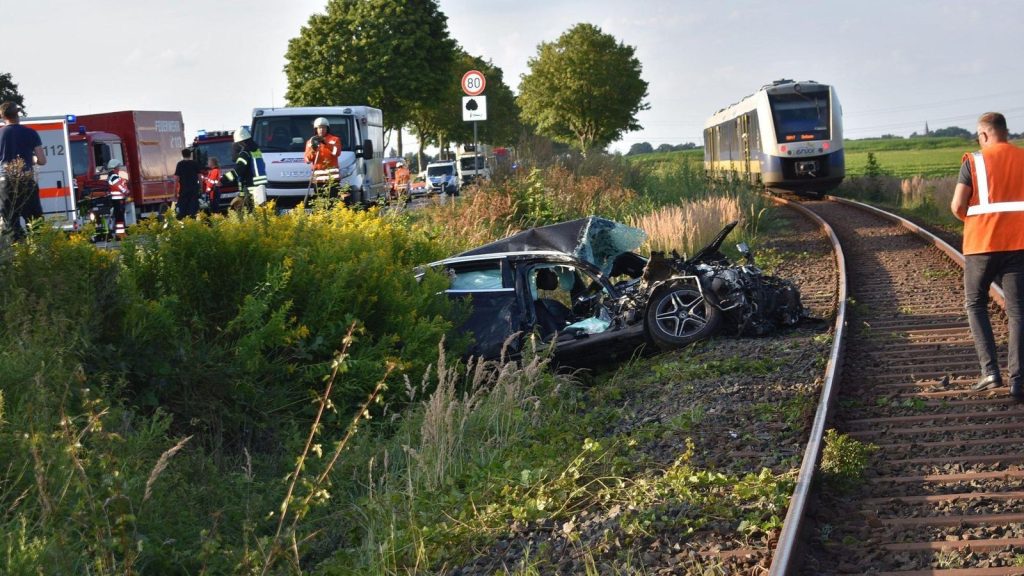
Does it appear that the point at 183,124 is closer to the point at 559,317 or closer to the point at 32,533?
the point at 559,317

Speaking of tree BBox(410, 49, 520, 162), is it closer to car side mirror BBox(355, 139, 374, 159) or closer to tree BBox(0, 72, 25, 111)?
tree BBox(0, 72, 25, 111)

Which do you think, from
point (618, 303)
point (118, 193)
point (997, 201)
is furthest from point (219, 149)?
point (997, 201)

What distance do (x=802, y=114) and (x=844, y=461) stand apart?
992 inches

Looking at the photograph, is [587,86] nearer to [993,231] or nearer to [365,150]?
[365,150]

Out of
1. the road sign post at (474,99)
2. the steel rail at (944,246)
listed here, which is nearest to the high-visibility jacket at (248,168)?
the road sign post at (474,99)

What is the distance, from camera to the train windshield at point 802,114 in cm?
3078

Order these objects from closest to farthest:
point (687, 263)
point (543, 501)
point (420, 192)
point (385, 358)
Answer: point (543, 501)
point (385, 358)
point (687, 263)
point (420, 192)

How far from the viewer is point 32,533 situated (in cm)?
592

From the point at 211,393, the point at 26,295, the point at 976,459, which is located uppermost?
the point at 26,295

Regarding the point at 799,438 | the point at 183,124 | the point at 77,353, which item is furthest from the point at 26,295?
the point at 183,124

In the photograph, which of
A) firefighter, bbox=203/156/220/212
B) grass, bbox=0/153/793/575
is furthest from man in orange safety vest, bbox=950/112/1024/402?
firefighter, bbox=203/156/220/212

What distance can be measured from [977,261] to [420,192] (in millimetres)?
45713

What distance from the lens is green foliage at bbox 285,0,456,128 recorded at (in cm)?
5600

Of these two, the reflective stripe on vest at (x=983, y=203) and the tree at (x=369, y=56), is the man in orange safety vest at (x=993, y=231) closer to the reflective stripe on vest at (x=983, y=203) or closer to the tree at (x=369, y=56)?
the reflective stripe on vest at (x=983, y=203)
